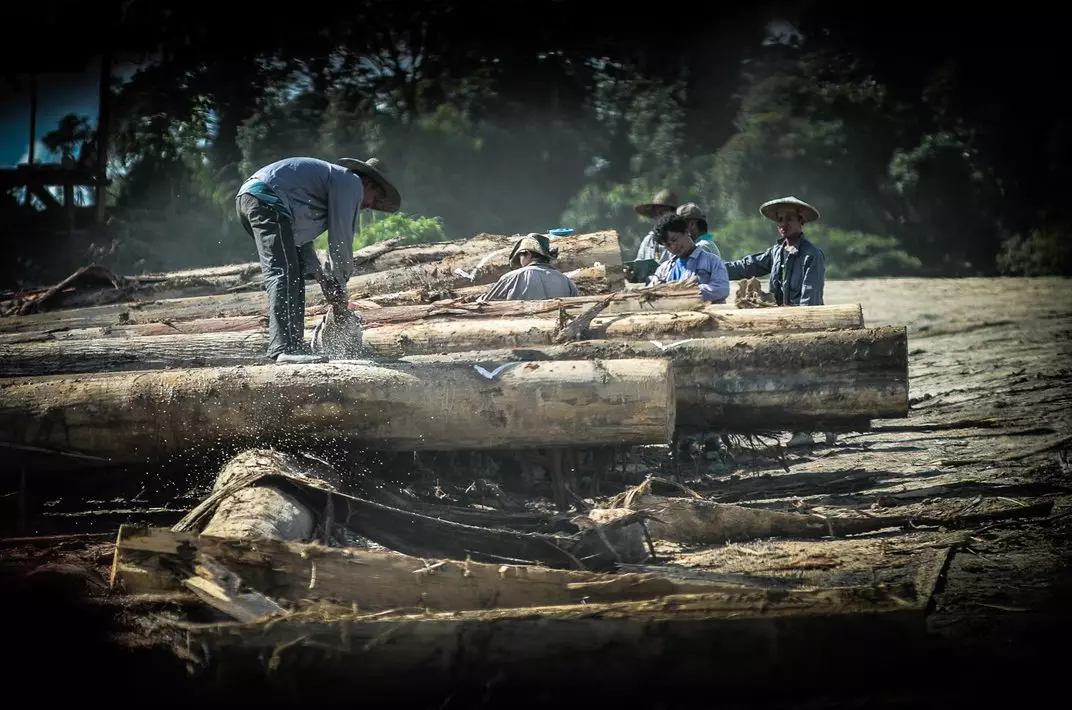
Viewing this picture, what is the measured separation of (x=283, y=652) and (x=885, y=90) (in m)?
19.4

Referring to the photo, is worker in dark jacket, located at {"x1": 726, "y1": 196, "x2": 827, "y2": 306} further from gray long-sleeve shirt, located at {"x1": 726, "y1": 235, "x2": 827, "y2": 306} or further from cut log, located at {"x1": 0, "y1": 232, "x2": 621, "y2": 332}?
cut log, located at {"x1": 0, "y1": 232, "x2": 621, "y2": 332}

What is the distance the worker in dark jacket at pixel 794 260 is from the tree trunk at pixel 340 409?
281cm

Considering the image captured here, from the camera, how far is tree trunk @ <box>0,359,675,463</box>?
5.07 metres

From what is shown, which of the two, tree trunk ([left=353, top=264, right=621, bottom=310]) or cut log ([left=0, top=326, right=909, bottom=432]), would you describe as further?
tree trunk ([left=353, top=264, right=621, bottom=310])

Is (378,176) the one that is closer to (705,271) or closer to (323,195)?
(323,195)

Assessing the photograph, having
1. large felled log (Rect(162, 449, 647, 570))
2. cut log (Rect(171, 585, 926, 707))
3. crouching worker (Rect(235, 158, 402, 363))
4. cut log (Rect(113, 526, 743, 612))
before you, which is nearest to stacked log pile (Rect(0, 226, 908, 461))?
crouching worker (Rect(235, 158, 402, 363))

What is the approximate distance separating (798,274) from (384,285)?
3239 millimetres

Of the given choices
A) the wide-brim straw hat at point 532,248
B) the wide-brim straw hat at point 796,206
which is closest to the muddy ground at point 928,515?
the wide-brim straw hat at point 796,206

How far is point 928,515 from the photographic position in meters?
5.04

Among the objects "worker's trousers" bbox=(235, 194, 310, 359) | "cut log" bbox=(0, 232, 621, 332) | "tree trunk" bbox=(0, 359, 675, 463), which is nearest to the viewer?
"tree trunk" bbox=(0, 359, 675, 463)

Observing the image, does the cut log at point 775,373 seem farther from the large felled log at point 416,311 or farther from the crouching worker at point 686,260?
the crouching worker at point 686,260

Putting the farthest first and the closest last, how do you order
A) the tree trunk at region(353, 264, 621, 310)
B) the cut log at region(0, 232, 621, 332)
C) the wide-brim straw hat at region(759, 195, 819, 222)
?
the cut log at region(0, 232, 621, 332)
the wide-brim straw hat at region(759, 195, 819, 222)
the tree trunk at region(353, 264, 621, 310)

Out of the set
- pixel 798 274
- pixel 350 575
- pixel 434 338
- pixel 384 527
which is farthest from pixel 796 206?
pixel 350 575

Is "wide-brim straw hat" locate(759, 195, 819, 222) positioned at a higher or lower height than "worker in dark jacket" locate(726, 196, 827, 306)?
higher
